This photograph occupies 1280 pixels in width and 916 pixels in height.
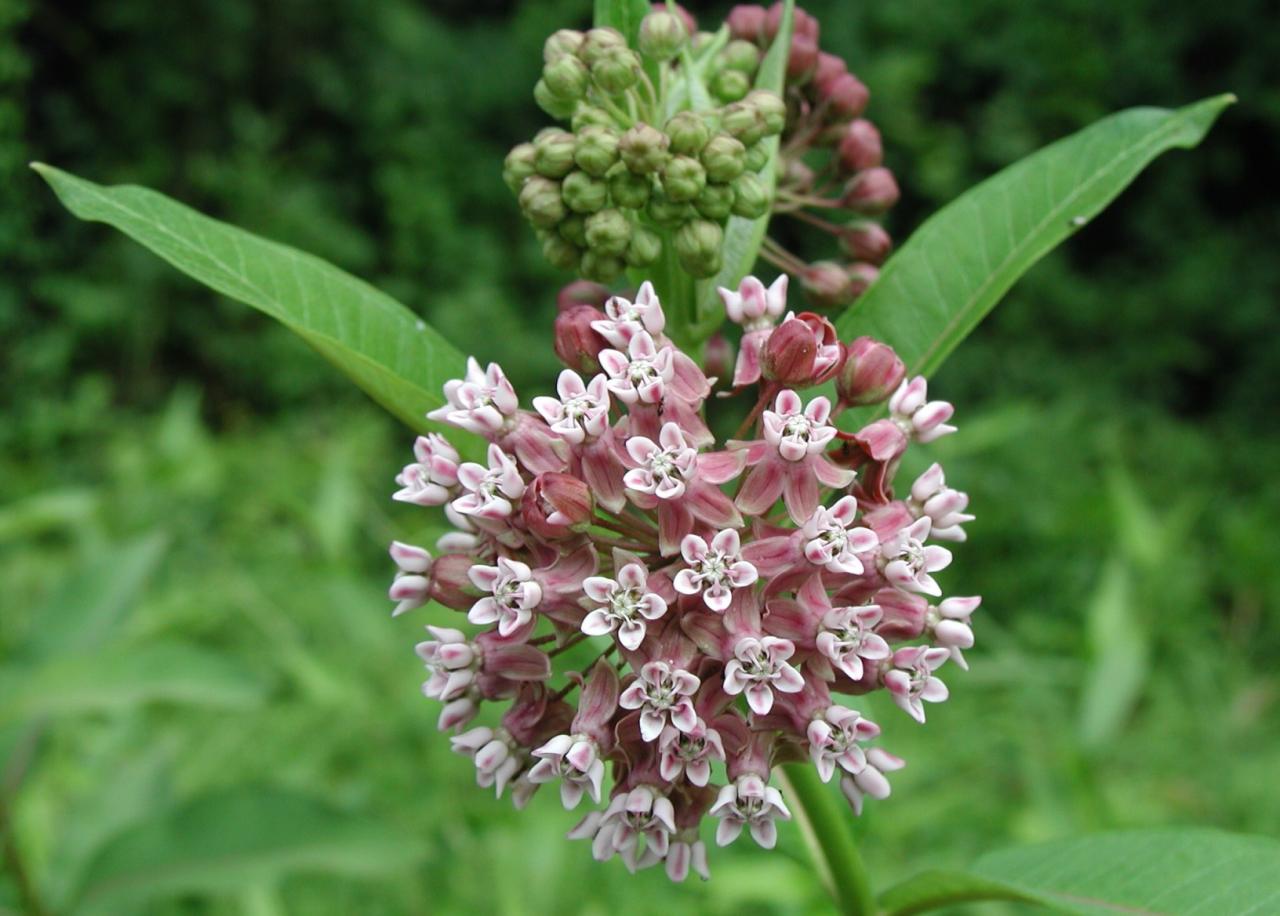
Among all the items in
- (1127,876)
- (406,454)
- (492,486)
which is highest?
(406,454)

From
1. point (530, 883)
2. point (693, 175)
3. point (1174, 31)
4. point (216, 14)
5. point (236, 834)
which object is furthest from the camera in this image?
point (216, 14)

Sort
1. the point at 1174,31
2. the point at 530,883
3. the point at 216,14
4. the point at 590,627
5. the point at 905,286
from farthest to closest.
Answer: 1. the point at 216,14
2. the point at 1174,31
3. the point at 530,883
4. the point at 905,286
5. the point at 590,627

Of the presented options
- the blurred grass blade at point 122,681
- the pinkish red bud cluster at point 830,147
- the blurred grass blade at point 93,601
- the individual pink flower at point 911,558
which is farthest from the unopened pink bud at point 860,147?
the blurred grass blade at point 93,601

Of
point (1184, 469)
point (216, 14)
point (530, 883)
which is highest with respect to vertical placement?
point (216, 14)

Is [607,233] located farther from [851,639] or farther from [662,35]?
[851,639]

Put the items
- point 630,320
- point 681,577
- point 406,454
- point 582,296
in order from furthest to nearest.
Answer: point 406,454, point 582,296, point 630,320, point 681,577

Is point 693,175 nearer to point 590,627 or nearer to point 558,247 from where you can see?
point 558,247

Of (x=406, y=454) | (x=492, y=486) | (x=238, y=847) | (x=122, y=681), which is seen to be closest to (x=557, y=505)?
(x=492, y=486)

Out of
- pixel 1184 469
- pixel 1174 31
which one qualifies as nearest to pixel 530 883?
pixel 1184 469

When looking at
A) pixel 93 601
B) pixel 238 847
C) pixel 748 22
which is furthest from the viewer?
pixel 93 601
